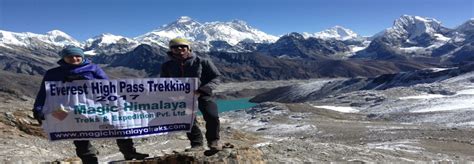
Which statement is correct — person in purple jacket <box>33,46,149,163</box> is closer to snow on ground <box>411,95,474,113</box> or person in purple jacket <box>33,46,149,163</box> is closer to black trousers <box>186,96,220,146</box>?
black trousers <box>186,96,220,146</box>

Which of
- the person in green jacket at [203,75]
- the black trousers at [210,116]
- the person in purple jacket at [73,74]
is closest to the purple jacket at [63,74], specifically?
the person in purple jacket at [73,74]

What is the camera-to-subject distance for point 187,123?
1089cm

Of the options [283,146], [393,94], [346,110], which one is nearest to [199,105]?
[283,146]

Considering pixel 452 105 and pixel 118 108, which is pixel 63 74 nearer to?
pixel 118 108

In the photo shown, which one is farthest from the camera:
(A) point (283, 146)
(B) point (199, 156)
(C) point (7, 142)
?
(A) point (283, 146)

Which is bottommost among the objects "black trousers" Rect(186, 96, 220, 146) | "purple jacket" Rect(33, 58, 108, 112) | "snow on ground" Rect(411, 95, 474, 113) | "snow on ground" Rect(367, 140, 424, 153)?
"snow on ground" Rect(367, 140, 424, 153)

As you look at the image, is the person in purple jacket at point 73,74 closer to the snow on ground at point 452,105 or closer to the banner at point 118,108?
the banner at point 118,108

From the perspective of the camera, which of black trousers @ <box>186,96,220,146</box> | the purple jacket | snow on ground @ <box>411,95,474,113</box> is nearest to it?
the purple jacket

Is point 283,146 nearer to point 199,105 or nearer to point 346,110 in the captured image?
point 199,105

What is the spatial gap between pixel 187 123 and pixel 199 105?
0.44 metres

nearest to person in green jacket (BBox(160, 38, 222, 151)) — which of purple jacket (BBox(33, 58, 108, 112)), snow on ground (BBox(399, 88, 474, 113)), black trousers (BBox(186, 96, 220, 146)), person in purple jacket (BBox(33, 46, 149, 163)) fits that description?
black trousers (BBox(186, 96, 220, 146))

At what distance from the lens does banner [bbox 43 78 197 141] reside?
10.0 m

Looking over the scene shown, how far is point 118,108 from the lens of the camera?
10.4 m

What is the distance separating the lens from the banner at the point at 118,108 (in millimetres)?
10039
